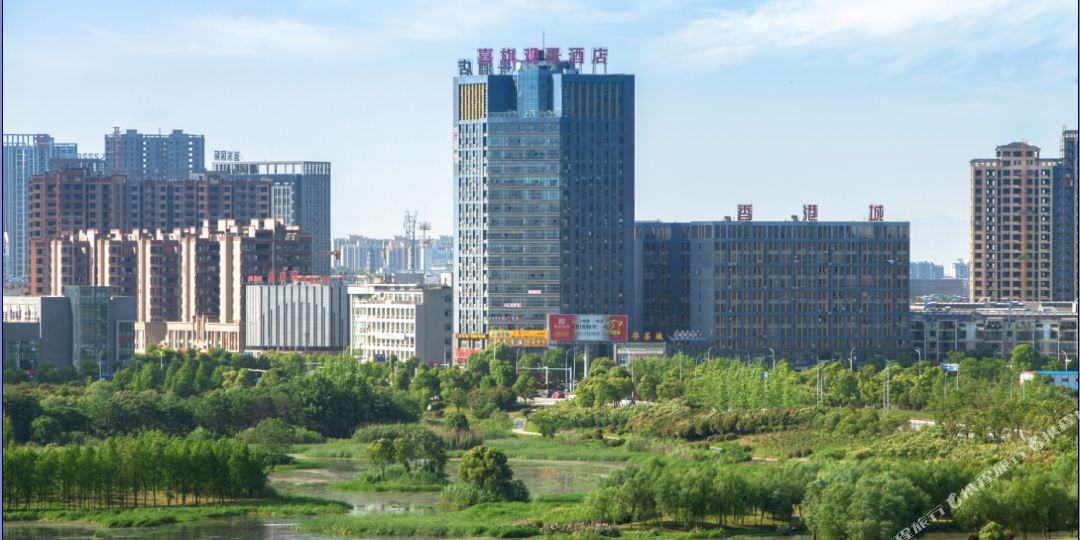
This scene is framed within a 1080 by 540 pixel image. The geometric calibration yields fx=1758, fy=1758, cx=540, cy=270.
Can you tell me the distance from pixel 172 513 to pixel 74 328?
157ft

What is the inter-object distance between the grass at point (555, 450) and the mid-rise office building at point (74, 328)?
3279cm

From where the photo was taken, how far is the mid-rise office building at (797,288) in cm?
9731

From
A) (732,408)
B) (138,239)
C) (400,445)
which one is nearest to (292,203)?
(138,239)

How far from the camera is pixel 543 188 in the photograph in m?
95.6

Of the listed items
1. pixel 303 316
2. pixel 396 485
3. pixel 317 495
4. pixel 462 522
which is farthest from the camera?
pixel 303 316

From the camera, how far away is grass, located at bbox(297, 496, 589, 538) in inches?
1459

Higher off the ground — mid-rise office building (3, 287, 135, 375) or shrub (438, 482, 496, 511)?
mid-rise office building (3, 287, 135, 375)

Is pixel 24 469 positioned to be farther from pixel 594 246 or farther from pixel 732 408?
pixel 594 246

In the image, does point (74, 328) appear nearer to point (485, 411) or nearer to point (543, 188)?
point (543, 188)

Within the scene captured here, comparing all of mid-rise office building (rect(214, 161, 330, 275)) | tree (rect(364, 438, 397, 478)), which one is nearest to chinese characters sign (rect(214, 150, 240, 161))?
mid-rise office building (rect(214, 161, 330, 275))

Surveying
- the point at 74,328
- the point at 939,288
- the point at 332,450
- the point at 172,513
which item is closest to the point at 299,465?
the point at 332,450

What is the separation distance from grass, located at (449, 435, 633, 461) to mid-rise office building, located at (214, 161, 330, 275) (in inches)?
4577

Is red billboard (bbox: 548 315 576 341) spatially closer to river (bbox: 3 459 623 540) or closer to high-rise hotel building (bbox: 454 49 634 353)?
high-rise hotel building (bbox: 454 49 634 353)

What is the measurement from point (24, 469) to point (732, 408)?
2681 centimetres
